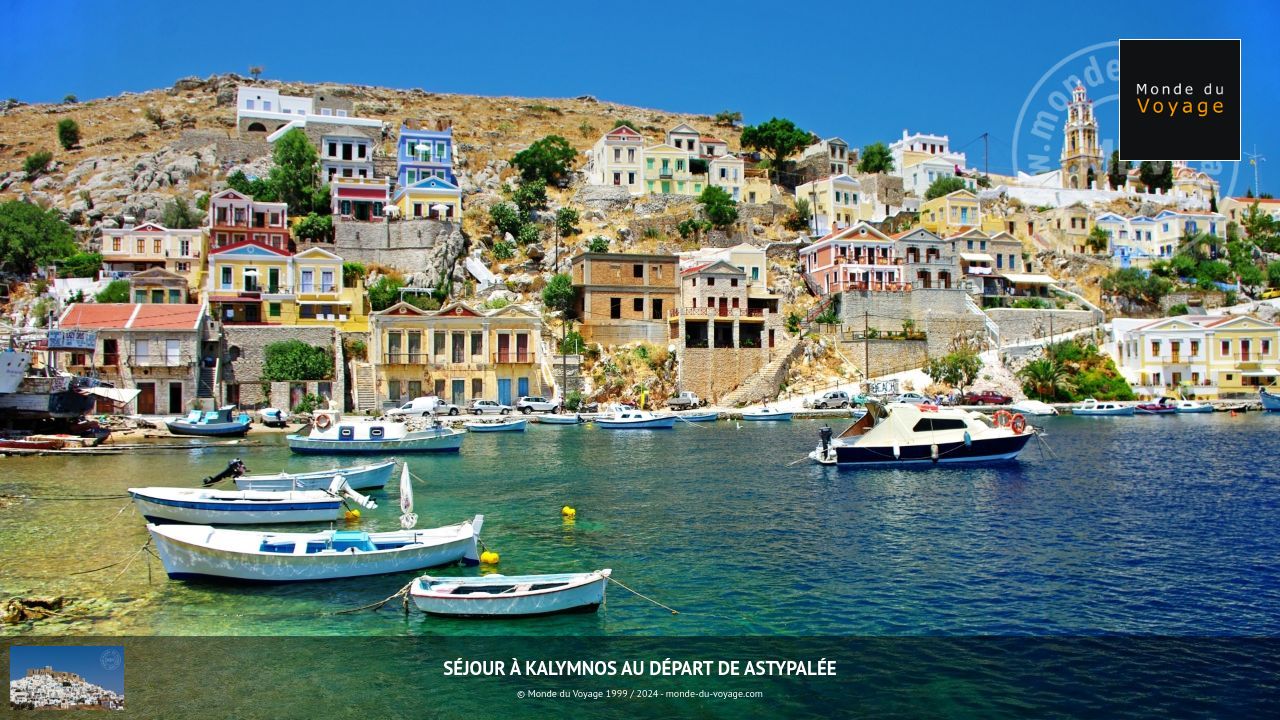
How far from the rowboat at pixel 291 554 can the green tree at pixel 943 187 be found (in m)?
91.6

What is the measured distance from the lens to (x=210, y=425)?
49.3m

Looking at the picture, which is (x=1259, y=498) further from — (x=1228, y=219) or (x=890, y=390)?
(x=1228, y=219)

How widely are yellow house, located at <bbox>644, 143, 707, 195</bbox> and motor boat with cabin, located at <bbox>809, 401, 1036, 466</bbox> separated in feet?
180

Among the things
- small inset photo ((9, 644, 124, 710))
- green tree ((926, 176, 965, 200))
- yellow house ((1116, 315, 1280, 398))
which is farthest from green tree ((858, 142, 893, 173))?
small inset photo ((9, 644, 124, 710))

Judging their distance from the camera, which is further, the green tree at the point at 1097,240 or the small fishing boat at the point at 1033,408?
the green tree at the point at 1097,240

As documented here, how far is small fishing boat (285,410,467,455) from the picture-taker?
41344 mm

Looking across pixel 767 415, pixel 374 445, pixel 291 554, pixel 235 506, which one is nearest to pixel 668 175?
pixel 767 415

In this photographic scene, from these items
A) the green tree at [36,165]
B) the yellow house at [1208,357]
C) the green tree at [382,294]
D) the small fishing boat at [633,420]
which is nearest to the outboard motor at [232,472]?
the small fishing boat at [633,420]

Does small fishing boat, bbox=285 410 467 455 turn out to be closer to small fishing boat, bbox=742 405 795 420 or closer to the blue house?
small fishing boat, bbox=742 405 795 420

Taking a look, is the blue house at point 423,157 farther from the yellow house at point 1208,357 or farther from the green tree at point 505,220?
the yellow house at point 1208,357

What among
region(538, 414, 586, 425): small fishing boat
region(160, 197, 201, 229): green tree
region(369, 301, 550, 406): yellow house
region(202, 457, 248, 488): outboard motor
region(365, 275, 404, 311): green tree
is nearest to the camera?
region(202, 457, 248, 488): outboard motor

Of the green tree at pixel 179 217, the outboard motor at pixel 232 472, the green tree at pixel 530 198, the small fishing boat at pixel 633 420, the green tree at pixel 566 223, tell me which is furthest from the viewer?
the green tree at pixel 530 198

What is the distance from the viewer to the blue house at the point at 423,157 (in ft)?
282

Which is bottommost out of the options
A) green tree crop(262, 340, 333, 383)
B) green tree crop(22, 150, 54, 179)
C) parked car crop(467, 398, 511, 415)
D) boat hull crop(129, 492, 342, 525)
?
boat hull crop(129, 492, 342, 525)
